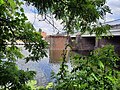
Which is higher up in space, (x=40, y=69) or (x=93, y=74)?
(x=93, y=74)

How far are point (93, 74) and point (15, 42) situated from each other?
0.61m

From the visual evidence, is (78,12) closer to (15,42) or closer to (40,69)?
(15,42)

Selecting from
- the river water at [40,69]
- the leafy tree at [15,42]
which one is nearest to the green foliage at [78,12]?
the leafy tree at [15,42]

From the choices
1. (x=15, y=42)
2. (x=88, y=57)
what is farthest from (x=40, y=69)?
(x=88, y=57)

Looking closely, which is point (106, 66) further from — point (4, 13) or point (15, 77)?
point (4, 13)

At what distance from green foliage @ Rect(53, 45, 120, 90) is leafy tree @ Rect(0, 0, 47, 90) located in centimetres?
23

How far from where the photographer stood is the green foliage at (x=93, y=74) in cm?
163

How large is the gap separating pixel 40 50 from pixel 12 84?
A: 0.99 feet

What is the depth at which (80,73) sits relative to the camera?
168cm

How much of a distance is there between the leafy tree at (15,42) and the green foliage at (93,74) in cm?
23

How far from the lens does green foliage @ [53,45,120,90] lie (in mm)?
1635

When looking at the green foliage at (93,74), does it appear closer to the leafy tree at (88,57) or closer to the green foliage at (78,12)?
the leafy tree at (88,57)

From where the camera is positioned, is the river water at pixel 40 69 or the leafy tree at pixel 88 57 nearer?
the leafy tree at pixel 88 57

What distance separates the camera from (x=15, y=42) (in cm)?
187
